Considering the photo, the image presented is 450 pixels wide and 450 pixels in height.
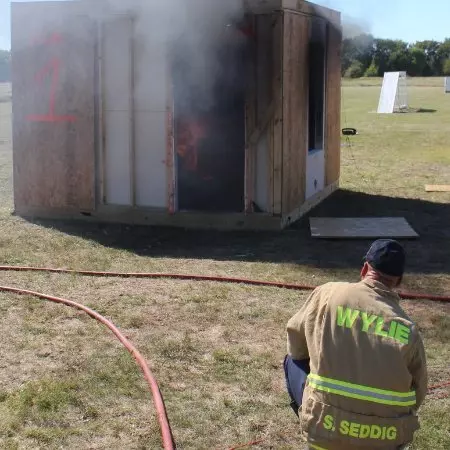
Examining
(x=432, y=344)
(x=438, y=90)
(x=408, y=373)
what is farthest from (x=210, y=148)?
(x=438, y=90)

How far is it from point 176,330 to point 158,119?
4175 mm

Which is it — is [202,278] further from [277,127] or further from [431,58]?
[431,58]

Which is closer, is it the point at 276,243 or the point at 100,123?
the point at 276,243

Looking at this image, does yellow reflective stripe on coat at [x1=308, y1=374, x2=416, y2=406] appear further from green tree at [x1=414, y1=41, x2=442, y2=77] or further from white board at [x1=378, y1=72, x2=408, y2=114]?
green tree at [x1=414, y1=41, x2=442, y2=77]

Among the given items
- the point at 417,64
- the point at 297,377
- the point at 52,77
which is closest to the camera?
the point at 297,377

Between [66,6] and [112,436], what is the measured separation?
6739mm

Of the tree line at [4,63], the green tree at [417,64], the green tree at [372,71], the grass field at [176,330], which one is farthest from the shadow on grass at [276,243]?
the green tree at [417,64]

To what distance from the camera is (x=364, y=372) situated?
2701 mm

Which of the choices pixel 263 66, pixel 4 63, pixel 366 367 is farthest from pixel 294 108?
pixel 4 63

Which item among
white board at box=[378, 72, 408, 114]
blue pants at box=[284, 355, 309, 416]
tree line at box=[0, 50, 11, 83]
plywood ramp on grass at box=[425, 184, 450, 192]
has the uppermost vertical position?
tree line at box=[0, 50, 11, 83]

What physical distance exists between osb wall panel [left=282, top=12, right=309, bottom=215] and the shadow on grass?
0.47 m

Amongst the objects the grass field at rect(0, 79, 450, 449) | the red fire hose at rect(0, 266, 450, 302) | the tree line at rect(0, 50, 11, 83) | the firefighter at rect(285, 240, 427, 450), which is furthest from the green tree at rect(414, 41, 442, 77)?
the firefighter at rect(285, 240, 427, 450)

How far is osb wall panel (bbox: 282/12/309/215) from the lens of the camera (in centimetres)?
902

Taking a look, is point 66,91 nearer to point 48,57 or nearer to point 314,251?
point 48,57
